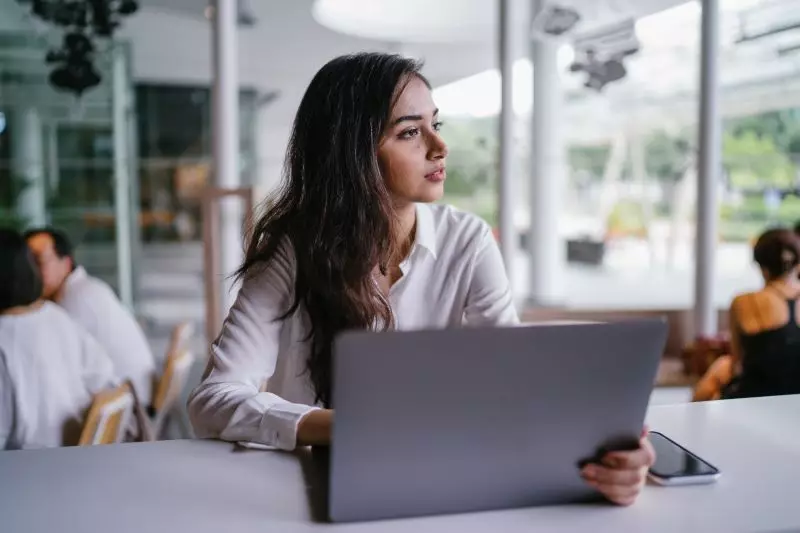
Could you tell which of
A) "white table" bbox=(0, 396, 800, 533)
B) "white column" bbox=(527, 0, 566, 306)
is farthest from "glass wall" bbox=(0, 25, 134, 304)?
"white table" bbox=(0, 396, 800, 533)

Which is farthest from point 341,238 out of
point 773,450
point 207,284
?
point 207,284

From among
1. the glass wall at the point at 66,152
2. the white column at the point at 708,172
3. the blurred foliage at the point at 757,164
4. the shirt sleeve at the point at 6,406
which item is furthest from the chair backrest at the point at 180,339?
the blurred foliage at the point at 757,164

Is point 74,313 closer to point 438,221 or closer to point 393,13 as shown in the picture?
point 438,221

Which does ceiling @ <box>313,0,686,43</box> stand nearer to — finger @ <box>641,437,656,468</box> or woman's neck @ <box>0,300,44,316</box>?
woman's neck @ <box>0,300,44,316</box>

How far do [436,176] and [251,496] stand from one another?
70 cm

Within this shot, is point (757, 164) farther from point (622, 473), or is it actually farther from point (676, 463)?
point (622, 473)

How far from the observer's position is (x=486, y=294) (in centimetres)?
154

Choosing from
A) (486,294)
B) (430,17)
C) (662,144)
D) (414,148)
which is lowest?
(486,294)

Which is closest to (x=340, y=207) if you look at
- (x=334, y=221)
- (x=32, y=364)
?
(x=334, y=221)

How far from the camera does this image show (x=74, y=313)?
3115 mm

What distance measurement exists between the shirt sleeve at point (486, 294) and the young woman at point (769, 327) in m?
1.54

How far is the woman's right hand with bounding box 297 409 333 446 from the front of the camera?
3.36ft

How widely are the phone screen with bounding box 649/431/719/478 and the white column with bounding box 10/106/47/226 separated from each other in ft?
15.7

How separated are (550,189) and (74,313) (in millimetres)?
3743
